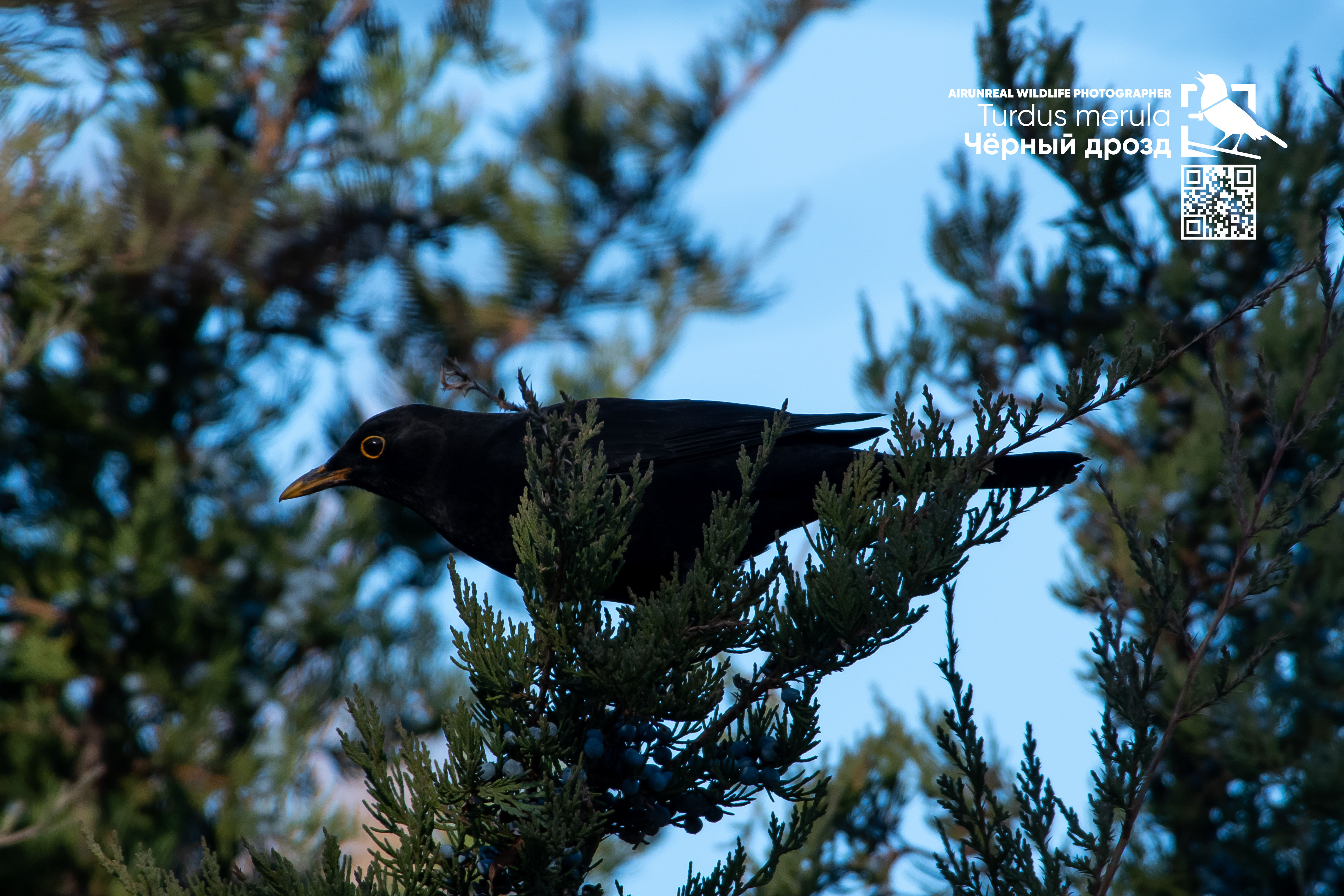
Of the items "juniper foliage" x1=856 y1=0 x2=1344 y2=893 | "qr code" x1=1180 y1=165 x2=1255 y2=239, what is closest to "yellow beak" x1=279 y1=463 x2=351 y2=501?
"juniper foliage" x1=856 y1=0 x2=1344 y2=893

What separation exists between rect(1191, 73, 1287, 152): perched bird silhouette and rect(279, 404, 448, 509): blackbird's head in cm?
304

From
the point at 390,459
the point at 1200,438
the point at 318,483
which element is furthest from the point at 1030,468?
the point at 318,483

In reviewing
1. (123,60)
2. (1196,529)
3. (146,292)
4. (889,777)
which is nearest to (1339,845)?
(1196,529)

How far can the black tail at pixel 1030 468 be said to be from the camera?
319 cm

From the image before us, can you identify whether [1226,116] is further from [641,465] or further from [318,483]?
[318,483]

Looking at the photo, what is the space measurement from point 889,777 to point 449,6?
412 cm

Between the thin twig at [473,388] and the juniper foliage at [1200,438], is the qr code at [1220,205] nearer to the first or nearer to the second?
the juniper foliage at [1200,438]

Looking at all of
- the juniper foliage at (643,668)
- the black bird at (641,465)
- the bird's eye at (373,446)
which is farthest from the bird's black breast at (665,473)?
the juniper foliage at (643,668)

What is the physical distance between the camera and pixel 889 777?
12.2ft

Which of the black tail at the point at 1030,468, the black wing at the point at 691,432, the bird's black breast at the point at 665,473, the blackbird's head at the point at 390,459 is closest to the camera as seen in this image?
the black tail at the point at 1030,468

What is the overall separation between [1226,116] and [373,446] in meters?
3.36

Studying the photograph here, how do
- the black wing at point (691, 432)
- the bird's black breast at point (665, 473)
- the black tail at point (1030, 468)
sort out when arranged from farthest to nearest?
the black wing at point (691, 432)
the bird's black breast at point (665, 473)
the black tail at point (1030, 468)

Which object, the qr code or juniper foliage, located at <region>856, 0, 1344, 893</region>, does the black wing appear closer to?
juniper foliage, located at <region>856, 0, 1344, 893</region>

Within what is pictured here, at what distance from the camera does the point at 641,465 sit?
3.63 m
